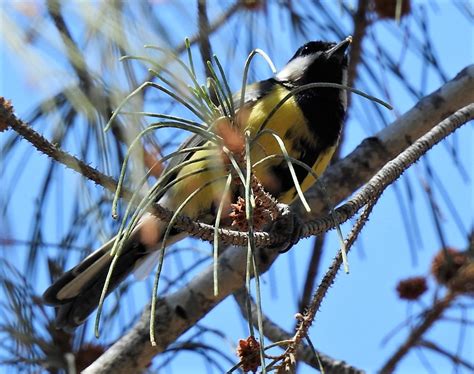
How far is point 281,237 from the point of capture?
54.2 inches

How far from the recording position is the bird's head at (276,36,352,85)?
255 cm

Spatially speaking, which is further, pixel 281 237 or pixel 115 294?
pixel 115 294

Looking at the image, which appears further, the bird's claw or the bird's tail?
the bird's tail

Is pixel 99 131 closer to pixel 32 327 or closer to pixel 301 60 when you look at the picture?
pixel 32 327

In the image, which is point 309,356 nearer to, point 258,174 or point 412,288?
point 412,288

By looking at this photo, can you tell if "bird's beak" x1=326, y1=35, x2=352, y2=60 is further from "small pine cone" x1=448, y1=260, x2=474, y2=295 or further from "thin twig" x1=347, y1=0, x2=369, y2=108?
"small pine cone" x1=448, y1=260, x2=474, y2=295

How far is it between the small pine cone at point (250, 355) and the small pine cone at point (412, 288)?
119 centimetres

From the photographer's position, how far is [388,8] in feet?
7.36

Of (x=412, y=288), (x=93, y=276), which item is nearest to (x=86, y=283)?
(x=93, y=276)

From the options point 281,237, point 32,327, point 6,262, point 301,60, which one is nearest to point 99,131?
point 281,237

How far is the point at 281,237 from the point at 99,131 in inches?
15.0

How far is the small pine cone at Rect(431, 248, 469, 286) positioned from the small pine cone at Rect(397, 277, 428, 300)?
0.13ft

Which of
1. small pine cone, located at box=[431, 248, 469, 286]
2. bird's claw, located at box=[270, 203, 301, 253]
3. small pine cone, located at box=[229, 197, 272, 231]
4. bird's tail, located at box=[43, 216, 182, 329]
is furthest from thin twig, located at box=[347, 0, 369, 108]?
small pine cone, located at box=[229, 197, 272, 231]

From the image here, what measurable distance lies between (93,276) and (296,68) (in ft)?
2.78
